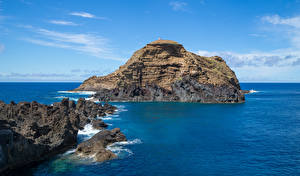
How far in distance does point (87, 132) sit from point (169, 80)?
99466 mm

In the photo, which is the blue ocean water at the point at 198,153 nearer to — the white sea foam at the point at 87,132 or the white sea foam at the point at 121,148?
the white sea foam at the point at 121,148

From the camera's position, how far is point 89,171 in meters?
27.6

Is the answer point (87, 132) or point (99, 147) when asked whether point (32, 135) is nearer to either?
point (99, 147)

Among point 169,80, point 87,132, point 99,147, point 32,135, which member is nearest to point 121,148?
point 99,147

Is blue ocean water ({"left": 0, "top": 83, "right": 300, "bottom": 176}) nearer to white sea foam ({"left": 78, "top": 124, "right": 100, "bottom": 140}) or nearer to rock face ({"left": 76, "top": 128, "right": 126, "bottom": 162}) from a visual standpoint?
rock face ({"left": 76, "top": 128, "right": 126, "bottom": 162})

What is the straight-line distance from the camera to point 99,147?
34.4 m

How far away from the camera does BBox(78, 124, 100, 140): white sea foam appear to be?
146 ft

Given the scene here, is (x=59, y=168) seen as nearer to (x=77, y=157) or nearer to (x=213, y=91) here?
(x=77, y=157)

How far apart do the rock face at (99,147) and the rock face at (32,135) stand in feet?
11.6

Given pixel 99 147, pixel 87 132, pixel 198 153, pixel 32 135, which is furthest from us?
pixel 87 132

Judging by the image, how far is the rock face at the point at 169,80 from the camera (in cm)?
11694

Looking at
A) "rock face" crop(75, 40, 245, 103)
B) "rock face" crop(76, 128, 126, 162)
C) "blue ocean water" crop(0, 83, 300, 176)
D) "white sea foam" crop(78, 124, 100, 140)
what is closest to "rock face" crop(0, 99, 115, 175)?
"blue ocean water" crop(0, 83, 300, 176)

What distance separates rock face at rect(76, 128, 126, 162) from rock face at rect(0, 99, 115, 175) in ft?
11.6

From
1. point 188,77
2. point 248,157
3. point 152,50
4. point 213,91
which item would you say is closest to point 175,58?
point 152,50
